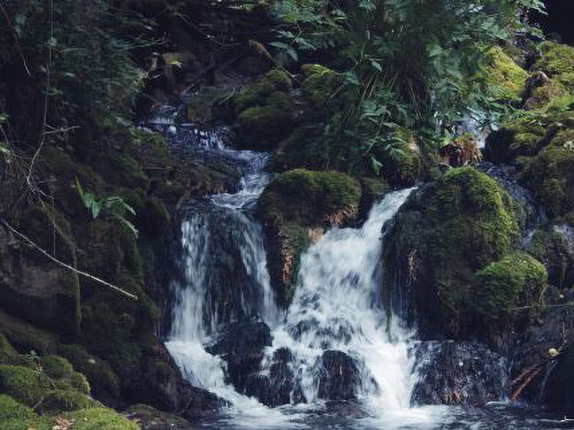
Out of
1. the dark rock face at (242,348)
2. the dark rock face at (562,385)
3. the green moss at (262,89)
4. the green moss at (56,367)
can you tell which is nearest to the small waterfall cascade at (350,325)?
the dark rock face at (242,348)

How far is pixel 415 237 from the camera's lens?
958 centimetres

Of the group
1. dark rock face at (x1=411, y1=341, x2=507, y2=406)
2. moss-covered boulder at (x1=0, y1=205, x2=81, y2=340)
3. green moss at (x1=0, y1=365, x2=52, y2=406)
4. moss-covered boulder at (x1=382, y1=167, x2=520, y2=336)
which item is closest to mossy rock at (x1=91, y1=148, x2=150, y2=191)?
moss-covered boulder at (x1=0, y1=205, x2=81, y2=340)

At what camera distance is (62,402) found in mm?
5934

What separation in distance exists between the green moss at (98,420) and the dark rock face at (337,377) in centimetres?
293

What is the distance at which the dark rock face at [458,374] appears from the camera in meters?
8.25

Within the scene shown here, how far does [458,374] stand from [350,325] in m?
1.42

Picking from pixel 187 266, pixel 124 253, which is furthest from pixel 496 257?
pixel 124 253

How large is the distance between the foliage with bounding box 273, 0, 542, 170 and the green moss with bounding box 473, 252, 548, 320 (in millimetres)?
2009

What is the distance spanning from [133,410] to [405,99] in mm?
6631

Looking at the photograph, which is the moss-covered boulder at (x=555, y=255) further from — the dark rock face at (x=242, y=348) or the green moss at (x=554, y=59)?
the green moss at (x=554, y=59)

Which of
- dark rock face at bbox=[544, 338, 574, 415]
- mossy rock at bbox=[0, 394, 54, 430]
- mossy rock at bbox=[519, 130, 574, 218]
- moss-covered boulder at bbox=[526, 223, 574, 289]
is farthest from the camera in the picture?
mossy rock at bbox=[519, 130, 574, 218]

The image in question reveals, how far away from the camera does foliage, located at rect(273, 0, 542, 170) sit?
9250 millimetres

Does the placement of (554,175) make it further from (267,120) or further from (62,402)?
(62,402)

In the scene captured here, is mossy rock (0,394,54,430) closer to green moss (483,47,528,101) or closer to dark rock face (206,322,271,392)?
dark rock face (206,322,271,392)
